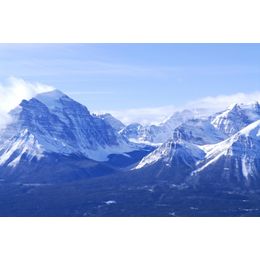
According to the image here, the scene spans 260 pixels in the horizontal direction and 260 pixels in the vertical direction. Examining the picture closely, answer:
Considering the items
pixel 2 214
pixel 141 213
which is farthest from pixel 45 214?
pixel 141 213
